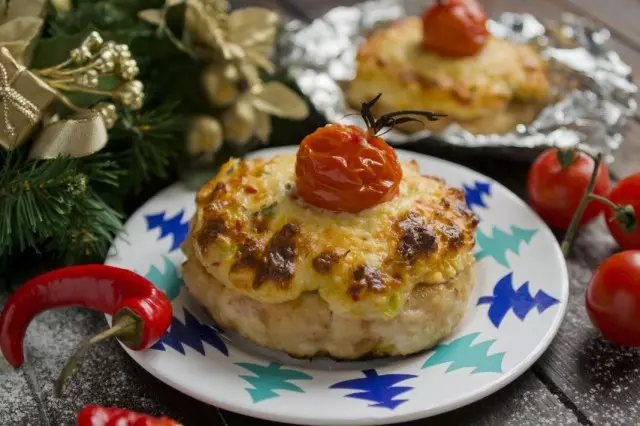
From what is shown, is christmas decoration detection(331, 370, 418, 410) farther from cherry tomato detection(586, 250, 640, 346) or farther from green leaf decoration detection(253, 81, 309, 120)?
green leaf decoration detection(253, 81, 309, 120)

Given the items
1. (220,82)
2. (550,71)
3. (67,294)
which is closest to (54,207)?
(67,294)

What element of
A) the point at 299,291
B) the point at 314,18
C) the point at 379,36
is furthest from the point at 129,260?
the point at 314,18

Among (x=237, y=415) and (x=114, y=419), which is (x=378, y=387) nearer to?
(x=237, y=415)

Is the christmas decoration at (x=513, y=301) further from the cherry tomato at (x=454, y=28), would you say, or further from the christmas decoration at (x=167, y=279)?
the cherry tomato at (x=454, y=28)

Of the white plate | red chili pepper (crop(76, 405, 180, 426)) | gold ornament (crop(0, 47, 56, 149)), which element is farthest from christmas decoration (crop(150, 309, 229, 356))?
gold ornament (crop(0, 47, 56, 149))

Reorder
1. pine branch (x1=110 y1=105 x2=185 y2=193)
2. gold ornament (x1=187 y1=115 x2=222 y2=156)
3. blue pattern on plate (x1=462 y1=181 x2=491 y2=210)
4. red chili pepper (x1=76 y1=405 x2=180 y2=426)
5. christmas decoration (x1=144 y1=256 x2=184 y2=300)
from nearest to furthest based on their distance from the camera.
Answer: red chili pepper (x1=76 y1=405 x2=180 y2=426), christmas decoration (x1=144 y1=256 x2=184 y2=300), pine branch (x1=110 y1=105 x2=185 y2=193), blue pattern on plate (x1=462 y1=181 x2=491 y2=210), gold ornament (x1=187 y1=115 x2=222 y2=156)

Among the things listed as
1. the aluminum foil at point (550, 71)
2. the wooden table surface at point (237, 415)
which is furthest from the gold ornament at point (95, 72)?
the aluminum foil at point (550, 71)

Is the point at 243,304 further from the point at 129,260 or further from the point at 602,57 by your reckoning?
the point at 602,57
